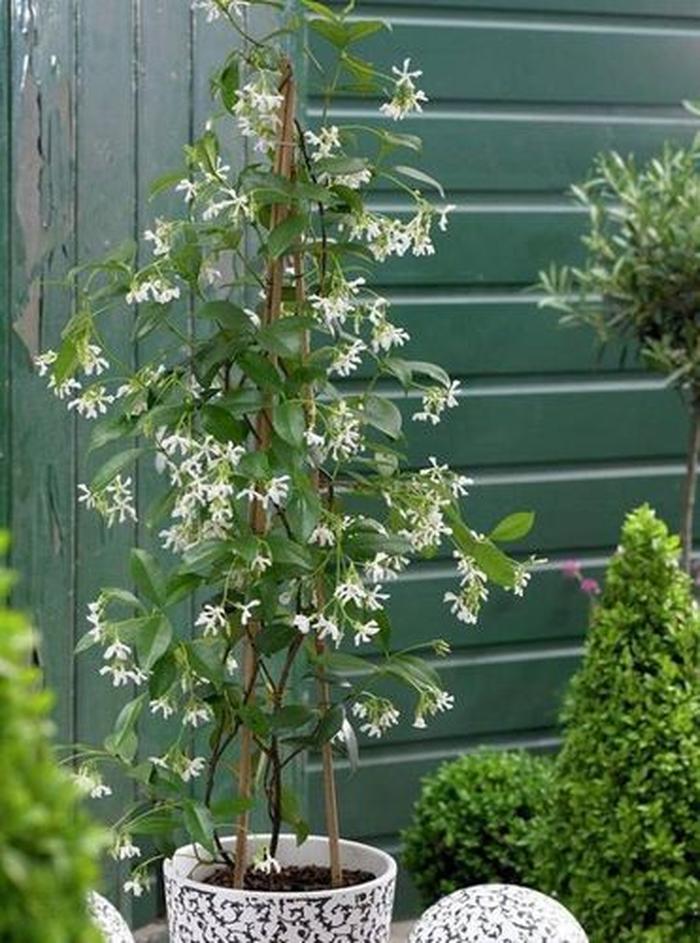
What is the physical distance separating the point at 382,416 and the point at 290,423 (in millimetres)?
236

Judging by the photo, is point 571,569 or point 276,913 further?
point 571,569

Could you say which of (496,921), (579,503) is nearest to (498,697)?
(579,503)

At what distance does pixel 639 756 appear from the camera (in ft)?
14.1

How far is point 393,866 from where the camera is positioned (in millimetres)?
3418

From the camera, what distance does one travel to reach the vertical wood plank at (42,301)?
4.26 metres

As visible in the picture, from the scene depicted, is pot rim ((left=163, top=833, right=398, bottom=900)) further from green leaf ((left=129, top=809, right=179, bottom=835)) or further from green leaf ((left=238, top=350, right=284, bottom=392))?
green leaf ((left=238, top=350, right=284, bottom=392))

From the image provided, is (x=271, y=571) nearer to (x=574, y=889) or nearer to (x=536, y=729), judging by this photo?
(x=574, y=889)

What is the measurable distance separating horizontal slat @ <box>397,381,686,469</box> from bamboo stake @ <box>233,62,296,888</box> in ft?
5.47

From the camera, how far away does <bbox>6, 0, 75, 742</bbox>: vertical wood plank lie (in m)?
4.26

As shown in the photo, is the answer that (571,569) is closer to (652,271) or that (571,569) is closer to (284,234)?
(652,271)

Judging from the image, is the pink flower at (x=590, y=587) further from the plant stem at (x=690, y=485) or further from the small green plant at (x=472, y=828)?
the small green plant at (x=472, y=828)

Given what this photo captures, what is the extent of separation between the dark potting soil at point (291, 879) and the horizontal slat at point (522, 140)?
206 cm

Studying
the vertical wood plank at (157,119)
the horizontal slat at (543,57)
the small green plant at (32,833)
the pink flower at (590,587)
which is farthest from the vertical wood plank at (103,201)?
the small green plant at (32,833)

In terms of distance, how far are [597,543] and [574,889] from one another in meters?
1.22
